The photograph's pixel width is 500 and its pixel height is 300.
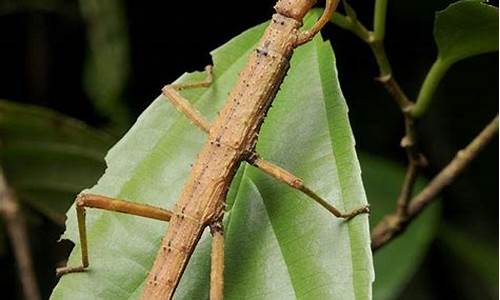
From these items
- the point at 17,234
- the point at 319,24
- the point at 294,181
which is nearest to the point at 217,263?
the point at 294,181

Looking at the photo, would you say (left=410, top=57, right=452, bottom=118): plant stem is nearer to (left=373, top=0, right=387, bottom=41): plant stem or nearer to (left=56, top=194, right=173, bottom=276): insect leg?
(left=373, top=0, right=387, bottom=41): plant stem

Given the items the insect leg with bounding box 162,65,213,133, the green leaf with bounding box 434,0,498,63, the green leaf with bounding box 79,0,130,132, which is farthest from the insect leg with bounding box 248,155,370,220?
the green leaf with bounding box 79,0,130,132

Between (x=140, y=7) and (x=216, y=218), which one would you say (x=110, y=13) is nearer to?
(x=140, y=7)

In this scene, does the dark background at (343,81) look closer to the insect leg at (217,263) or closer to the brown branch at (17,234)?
the brown branch at (17,234)

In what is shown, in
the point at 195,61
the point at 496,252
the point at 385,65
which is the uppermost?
the point at 195,61

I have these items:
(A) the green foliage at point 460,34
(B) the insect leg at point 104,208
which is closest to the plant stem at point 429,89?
(A) the green foliage at point 460,34

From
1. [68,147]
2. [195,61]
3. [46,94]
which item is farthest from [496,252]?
[46,94]
